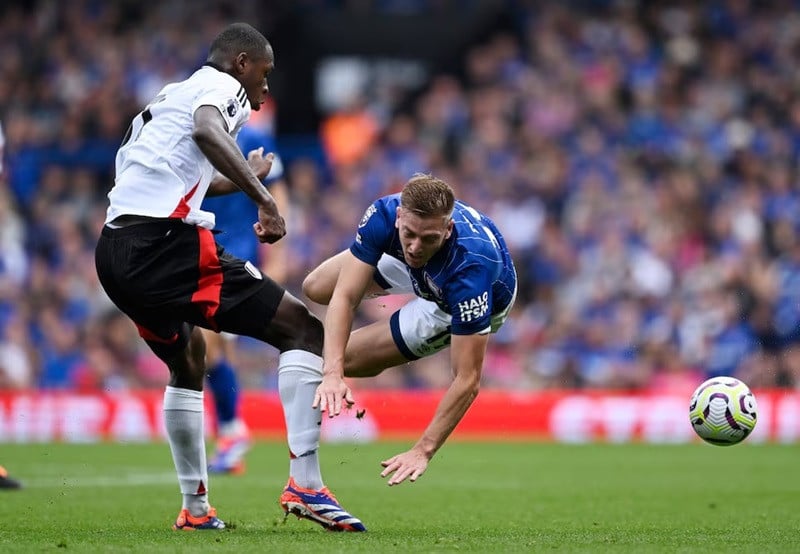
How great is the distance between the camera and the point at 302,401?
6.54 metres

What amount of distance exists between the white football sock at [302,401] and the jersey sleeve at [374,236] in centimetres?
62

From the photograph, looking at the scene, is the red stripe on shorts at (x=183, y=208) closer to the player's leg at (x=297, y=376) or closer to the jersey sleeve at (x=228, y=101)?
the jersey sleeve at (x=228, y=101)

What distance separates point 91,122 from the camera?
1939 centimetres

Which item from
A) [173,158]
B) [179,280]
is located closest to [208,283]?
[179,280]

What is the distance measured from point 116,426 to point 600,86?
8884mm

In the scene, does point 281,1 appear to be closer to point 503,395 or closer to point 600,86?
point 600,86

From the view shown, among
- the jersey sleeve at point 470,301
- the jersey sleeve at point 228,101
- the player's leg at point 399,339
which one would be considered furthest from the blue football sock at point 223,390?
the jersey sleeve at point 228,101

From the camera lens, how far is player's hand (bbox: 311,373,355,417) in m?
6.15

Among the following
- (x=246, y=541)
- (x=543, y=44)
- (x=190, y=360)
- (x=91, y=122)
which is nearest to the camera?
(x=246, y=541)

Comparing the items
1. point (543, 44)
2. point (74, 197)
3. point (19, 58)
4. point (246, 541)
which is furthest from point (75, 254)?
point (246, 541)

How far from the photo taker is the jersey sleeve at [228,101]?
620 cm

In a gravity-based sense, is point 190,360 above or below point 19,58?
below

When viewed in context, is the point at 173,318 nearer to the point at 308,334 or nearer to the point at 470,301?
the point at 308,334

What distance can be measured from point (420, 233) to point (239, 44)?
130cm
